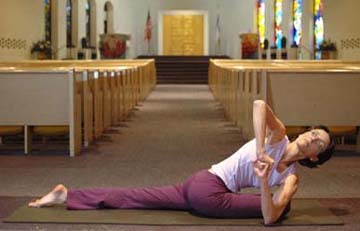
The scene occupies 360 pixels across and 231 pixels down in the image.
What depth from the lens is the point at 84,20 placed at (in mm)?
23578

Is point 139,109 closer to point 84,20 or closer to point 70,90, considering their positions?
point 70,90

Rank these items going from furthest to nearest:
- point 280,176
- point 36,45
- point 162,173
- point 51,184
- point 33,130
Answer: point 36,45 → point 33,130 → point 162,173 → point 51,184 → point 280,176

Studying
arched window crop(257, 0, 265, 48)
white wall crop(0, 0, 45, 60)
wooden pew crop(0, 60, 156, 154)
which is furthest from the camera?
arched window crop(257, 0, 265, 48)

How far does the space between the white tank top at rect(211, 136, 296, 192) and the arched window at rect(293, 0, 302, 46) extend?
57.5 feet

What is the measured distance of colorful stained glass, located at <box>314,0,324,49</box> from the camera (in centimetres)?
1878

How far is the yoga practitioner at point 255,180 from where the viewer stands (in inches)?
142

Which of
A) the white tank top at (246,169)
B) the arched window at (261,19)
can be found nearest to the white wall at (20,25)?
the arched window at (261,19)

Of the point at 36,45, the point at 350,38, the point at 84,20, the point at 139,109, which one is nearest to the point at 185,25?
the point at 84,20

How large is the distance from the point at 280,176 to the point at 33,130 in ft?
11.6

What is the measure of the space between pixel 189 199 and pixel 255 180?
0.38m

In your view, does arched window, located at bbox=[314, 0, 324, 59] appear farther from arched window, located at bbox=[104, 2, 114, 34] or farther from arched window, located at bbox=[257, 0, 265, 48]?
arched window, located at bbox=[104, 2, 114, 34]

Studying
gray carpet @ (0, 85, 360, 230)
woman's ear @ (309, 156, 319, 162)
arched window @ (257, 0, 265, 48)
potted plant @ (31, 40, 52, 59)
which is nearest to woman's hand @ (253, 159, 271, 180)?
woman's ear @ (309, 156, 319, 162)

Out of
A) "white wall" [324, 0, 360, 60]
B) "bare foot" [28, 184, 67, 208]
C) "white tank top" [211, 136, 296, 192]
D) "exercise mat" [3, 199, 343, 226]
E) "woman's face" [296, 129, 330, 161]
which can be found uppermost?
"white wall" [324, 0, 360, 60]

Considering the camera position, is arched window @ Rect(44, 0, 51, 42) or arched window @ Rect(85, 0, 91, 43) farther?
arched window @ Rect(85, 0, 91, 43)
